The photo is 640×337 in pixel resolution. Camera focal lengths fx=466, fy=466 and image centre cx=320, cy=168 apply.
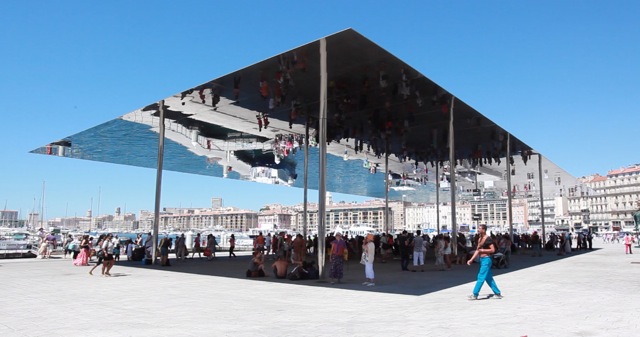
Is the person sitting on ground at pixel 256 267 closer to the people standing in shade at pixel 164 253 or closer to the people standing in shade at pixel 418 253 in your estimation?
the people standing in shade at pixel 164 253

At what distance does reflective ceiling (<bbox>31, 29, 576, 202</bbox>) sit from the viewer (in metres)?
13.5

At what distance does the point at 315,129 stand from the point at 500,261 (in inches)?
376

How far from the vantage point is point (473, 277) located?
1373 cm

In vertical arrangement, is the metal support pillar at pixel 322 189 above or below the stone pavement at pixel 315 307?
above

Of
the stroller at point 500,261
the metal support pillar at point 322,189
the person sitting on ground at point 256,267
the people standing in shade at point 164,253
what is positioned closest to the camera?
the metal support pillar at point 322,189

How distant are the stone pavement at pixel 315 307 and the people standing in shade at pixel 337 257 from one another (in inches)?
16.7

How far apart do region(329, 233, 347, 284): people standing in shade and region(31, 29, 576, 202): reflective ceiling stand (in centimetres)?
489

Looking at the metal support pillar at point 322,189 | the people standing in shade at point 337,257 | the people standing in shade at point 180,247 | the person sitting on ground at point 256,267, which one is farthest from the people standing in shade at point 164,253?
the people standing in shade at point 337,257

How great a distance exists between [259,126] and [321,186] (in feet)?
26.5

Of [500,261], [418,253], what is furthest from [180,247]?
[500,261]

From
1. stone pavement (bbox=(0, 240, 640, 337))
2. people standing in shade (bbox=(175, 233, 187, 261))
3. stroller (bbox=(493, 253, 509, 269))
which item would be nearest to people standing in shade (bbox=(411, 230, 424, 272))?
stone pavement (bbox=(0, 240, 640, 337))

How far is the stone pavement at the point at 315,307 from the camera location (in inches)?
257

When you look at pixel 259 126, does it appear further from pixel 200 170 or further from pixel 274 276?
pixel 200 170

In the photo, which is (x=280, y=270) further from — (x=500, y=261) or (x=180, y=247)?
(x=180, y=247)
